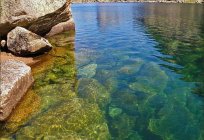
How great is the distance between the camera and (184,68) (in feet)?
82.6

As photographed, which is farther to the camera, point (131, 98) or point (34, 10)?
point (34, 10)

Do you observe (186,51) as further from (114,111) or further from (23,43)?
(23,43)

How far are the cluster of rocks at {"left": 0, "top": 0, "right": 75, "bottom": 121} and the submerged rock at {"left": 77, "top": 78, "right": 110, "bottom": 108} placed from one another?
391 centimetres

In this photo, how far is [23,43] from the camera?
27.0 m

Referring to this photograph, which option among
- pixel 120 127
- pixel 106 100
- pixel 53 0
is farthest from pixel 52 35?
pixel 120 127

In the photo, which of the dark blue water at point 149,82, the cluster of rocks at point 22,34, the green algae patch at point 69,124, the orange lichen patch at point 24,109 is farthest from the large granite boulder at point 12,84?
the dark blue water at point 149,82

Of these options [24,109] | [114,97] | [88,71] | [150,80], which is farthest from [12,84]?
[150,80]

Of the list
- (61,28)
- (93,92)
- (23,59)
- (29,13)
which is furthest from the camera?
(61,28)

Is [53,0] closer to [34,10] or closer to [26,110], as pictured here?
[34,10]

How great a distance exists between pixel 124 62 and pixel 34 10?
1178 centimetres

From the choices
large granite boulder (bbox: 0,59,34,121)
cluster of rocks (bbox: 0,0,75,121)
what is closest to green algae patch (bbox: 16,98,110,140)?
large granite boulder (bbox: 0,59,34,121)

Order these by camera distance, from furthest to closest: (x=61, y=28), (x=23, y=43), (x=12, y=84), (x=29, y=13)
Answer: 1. (x=61, y=28)
2. (x=29, y=13)
3. (x=23, y=43)
4. (x=12, y=84)

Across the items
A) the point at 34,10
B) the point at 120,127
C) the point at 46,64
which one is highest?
the point at 34,10

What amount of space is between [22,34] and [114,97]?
13152mm
